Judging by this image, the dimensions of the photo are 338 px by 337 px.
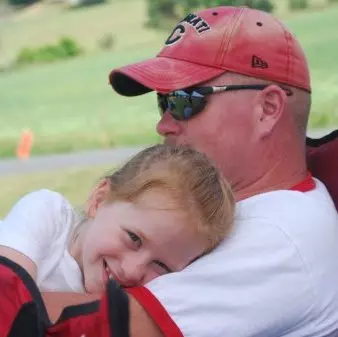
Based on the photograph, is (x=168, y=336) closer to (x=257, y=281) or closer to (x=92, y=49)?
(x=257, y=281)

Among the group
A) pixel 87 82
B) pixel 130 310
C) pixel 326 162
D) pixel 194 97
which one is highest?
pixel 194 97

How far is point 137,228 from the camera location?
1.62 metres

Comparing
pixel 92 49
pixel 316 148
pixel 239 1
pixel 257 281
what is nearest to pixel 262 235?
pixel 257 281

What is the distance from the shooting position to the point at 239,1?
17.7 feet

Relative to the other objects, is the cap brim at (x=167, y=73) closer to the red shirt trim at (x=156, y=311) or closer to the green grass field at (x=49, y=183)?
the red shirt trim at (x=156, y=311)

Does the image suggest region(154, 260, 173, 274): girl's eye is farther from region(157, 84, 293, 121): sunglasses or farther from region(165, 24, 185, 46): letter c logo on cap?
region(165, 24, 185, 46): letter c logo on cap

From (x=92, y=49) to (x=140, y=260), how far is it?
5.43 m

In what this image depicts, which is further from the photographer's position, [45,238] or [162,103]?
[162,103]

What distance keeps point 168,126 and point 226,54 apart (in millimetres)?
208

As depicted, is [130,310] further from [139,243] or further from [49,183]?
[49,183]

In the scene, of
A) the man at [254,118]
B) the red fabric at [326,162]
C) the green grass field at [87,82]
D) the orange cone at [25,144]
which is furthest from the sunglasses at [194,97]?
the orange cone at [25,144]

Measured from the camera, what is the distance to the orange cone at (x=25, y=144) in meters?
6.96

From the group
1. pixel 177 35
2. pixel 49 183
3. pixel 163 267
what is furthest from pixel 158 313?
pixel 49 183

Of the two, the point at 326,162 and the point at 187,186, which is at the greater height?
the point at 187,186
